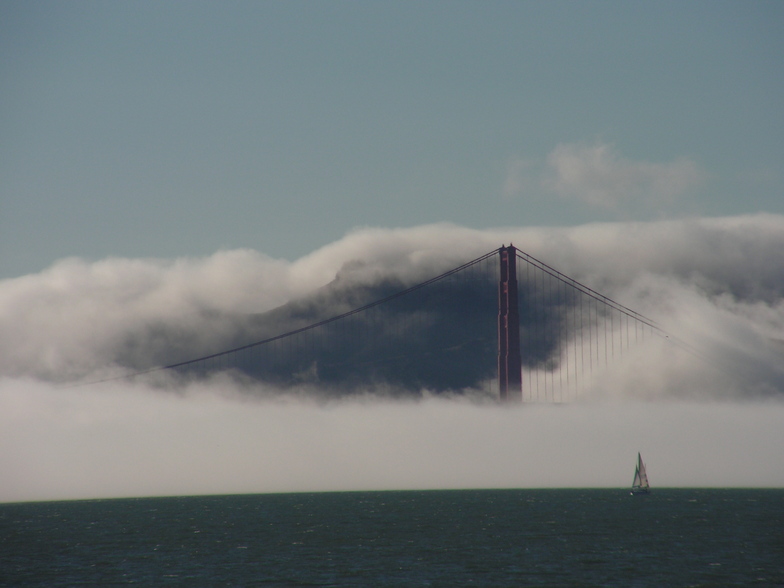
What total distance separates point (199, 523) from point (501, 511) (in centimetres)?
4094

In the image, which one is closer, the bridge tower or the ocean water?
the ocean water

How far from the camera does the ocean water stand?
5703cm

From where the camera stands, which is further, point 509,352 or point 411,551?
point 509,352

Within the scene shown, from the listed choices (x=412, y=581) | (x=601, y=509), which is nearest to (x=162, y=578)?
(x=412, y=581)

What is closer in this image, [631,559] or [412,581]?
[412,581]

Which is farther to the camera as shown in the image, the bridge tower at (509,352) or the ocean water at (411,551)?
the bridge tower at (509,352)

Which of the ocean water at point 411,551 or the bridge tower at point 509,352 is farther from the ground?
the bridge tower at point 509,352

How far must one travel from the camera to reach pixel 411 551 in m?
71.1

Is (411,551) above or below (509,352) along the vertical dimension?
below

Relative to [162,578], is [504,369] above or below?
above

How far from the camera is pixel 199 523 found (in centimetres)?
11369

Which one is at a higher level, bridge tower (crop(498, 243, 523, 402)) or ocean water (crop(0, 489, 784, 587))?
bridge tower (crop(498, 243, 523, 402))

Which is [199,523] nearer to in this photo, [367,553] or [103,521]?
[103,521]

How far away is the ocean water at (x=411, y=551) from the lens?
57.0 meters
